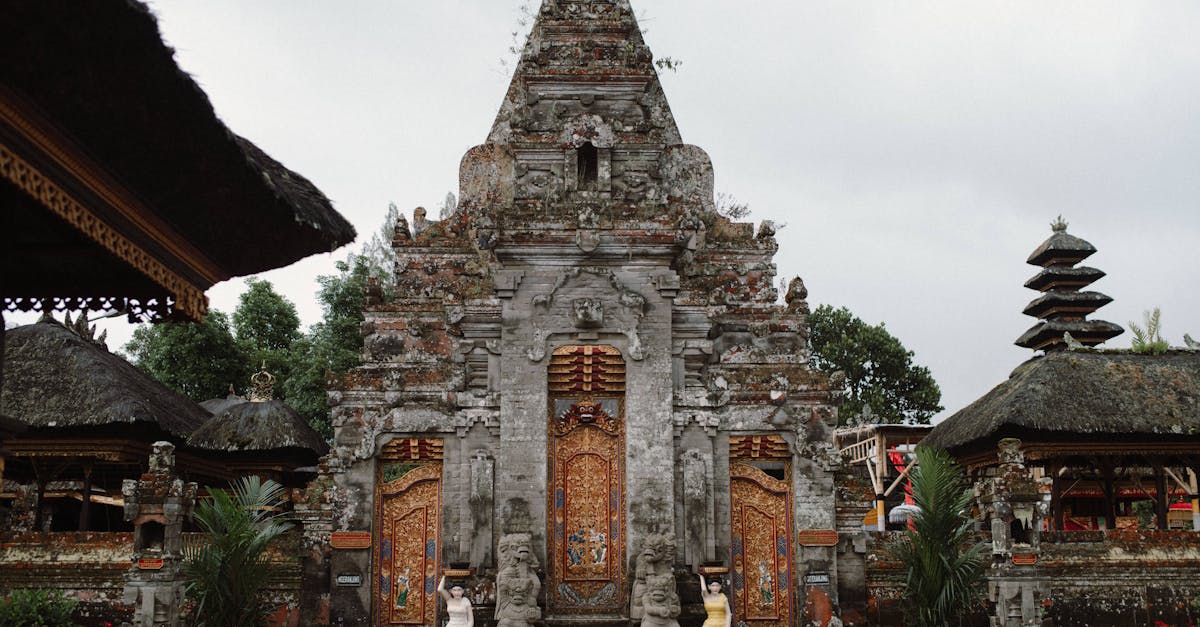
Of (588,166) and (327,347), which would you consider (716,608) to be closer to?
(588,166)

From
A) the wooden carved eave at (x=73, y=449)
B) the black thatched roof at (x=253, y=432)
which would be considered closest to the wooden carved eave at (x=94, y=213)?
the wooden carved eave at (x=73, y=449)

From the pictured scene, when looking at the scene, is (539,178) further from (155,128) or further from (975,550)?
(155,128)

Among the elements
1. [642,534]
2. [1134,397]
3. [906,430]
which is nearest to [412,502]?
[642,534]

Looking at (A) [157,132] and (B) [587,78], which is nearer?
(A) [157,132]

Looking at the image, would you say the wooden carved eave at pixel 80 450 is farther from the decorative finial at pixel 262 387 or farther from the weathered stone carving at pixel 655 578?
the weathered stone carving at pixel 655 578

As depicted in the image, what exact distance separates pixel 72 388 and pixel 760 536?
1162cm

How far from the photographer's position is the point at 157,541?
10914 millimetres

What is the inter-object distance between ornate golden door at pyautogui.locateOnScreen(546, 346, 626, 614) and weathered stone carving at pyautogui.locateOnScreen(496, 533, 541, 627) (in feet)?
3.00

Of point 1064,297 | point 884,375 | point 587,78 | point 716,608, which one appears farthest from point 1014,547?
point 884,375

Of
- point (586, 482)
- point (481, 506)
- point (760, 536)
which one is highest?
point (586, 482)

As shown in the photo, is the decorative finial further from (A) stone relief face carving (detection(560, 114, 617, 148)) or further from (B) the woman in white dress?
(B) the woman in white dress

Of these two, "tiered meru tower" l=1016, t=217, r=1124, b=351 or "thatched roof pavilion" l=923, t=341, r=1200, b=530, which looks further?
"tiered meru tower" l=1016, t=217, r=1124, b=351

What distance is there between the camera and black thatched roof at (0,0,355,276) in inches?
151

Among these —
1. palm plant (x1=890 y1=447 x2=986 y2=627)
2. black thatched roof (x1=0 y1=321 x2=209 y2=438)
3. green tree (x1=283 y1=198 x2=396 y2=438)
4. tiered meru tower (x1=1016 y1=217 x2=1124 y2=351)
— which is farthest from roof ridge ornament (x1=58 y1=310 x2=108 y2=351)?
tiered meru tower (x1=1016 y1=217 x2=1124 y2=351)
